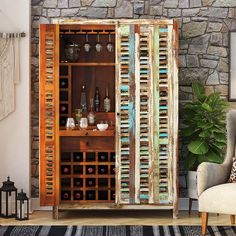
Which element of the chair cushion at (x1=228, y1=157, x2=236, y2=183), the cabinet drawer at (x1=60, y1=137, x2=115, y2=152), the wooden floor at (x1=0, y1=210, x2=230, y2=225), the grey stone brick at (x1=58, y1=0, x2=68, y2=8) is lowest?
the wooden floor at (x1=0, y1=210, x2=230, y2=225)

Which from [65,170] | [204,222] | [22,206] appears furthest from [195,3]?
[22,206]

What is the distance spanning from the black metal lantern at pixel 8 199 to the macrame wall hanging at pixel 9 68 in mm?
754

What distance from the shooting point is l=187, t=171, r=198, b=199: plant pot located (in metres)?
6.98

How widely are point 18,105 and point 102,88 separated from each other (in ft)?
2.89

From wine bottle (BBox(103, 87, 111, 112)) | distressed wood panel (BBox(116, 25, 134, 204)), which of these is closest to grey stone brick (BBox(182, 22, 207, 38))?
distressed wood panel (BBox(116, 25, 134, 204))

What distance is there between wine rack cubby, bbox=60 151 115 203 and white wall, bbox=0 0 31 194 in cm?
50

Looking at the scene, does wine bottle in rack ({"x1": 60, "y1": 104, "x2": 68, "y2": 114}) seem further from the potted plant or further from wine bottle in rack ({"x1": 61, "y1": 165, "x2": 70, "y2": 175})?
the potted plant

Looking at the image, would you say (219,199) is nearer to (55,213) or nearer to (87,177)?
(87,177)

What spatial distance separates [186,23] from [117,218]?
2138 millimetres

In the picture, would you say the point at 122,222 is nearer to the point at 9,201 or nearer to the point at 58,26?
the point at 9,201

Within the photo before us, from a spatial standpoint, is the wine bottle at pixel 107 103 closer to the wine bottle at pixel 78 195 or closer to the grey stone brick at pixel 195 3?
the wine bottle at pixel 78 195

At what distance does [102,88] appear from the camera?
7.23 m

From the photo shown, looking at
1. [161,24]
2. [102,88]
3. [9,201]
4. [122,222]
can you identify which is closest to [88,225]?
[122,222]

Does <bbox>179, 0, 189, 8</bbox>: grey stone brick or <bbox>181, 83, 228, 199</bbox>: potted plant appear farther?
<bbox>179, 0, 189, 8</bbox>: grey stone brick
